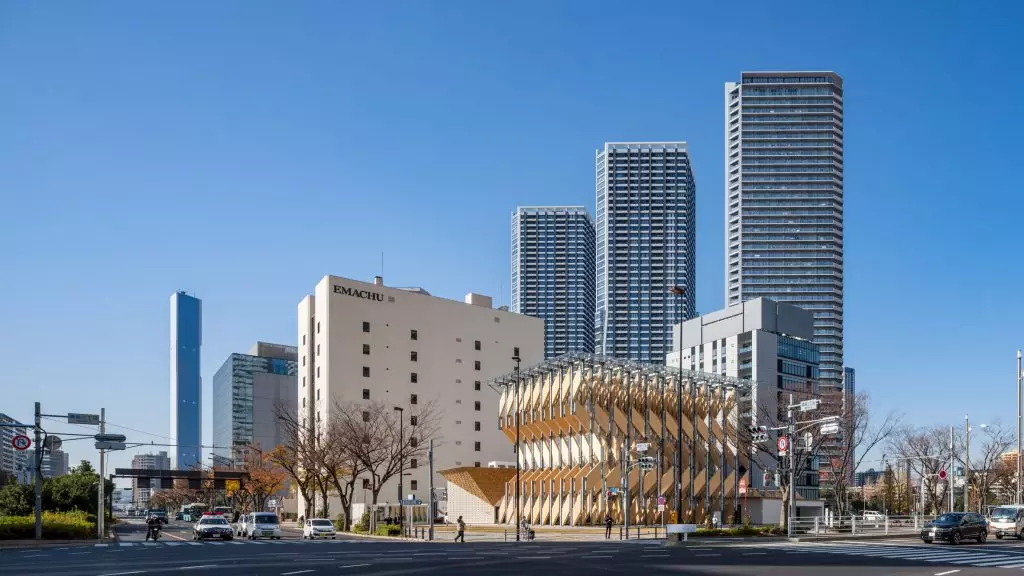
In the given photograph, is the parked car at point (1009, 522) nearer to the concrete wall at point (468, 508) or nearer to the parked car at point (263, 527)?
the parked car at point (263, 527)

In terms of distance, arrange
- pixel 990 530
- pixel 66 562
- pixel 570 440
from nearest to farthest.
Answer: pixel 66 562, pixel 990 530, pixel 570 440

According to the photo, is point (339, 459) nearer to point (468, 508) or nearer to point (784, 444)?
point (468, 508)

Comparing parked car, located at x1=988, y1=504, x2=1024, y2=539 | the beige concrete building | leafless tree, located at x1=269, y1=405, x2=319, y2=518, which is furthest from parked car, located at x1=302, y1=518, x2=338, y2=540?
the beige concrete building

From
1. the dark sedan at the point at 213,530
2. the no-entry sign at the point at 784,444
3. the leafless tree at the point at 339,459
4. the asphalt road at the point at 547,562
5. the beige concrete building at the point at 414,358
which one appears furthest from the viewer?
the beige concrete building at the point at 414,358

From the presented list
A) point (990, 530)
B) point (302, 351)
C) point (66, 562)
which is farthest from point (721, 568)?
point (302, 351)

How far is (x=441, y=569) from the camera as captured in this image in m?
29.9

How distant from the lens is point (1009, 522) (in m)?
55.2

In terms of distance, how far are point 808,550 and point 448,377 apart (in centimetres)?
8475

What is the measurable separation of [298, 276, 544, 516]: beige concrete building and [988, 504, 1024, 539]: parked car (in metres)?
67.6

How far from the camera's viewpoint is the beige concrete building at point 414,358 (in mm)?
114500

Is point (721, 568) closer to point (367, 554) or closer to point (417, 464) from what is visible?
point (367, 554)

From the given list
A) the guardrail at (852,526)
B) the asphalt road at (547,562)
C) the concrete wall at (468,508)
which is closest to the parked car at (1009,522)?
the guardrail at (852,526)

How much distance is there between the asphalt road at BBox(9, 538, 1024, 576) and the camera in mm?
29203

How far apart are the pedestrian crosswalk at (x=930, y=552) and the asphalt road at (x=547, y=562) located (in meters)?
0.04
